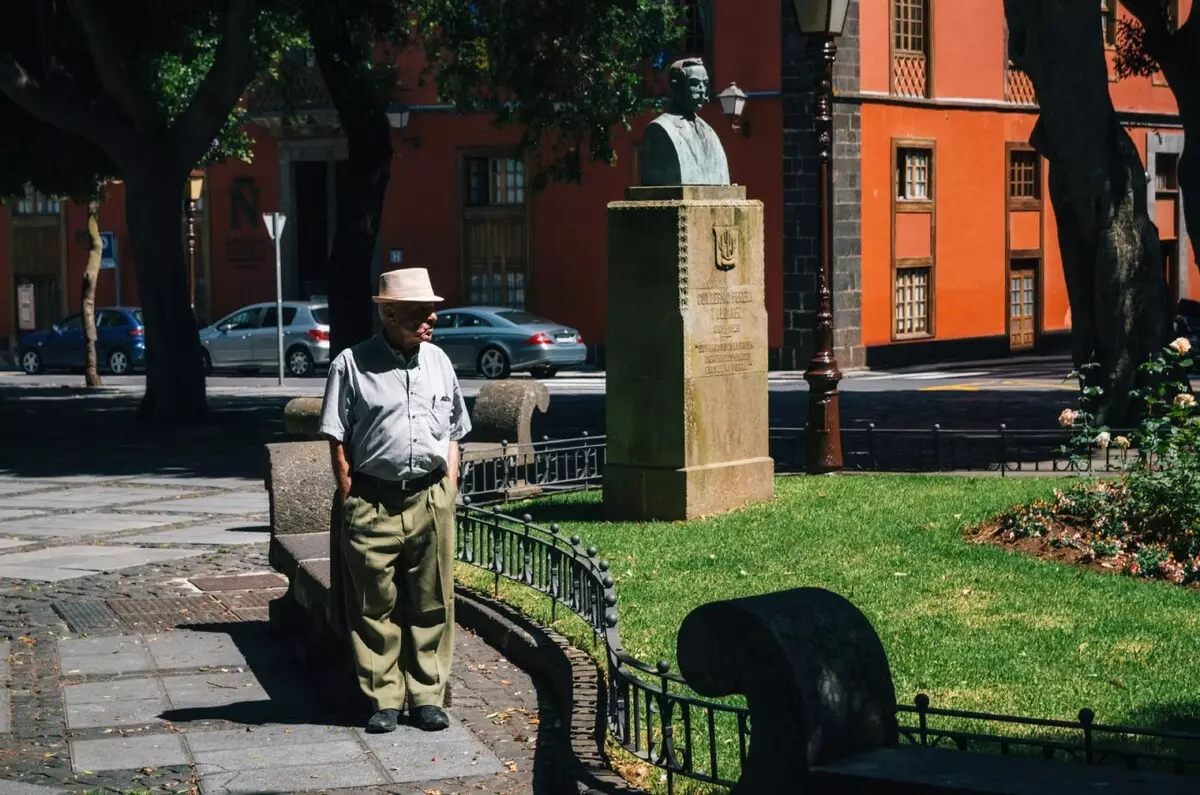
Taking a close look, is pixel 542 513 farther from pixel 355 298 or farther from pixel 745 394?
pixel 355 298

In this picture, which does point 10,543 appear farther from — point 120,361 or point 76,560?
point 120,361

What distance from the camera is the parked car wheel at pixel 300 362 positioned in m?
38.5

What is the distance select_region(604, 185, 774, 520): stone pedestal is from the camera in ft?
42.1

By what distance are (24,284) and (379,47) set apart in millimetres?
11976

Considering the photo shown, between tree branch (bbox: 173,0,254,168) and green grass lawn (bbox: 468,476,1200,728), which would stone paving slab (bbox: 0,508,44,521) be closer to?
green grass lawn (bbox: 468,476,1200,728)

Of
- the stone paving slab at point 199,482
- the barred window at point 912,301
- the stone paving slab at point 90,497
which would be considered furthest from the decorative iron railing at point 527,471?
the barred window at point 912,301

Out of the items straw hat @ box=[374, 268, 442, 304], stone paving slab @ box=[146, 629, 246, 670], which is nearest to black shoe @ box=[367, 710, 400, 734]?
straw hat @ box=[374, 268, 442, 304]

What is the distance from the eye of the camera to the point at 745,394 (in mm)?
13445

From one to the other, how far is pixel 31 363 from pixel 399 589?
36102 mm

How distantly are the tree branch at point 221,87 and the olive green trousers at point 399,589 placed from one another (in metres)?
16.8

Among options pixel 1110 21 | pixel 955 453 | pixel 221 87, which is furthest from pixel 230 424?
pixel 1110 21

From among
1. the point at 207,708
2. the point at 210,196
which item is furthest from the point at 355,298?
the point at 210,196

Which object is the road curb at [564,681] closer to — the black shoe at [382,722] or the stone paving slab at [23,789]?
the black shoe at [382,722]

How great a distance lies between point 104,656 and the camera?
9.64 m
